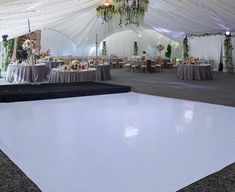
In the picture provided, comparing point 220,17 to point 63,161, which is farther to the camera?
point 220,17

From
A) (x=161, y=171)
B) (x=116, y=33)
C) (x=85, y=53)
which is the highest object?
(x=116, y=33)

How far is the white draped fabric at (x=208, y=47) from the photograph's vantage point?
59.6 ft

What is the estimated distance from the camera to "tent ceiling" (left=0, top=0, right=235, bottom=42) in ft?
29.4

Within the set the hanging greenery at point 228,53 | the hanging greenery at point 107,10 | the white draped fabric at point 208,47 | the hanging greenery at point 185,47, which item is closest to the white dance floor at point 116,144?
the hanging greenery at point 107,10

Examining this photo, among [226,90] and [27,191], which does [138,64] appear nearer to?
[226,90]

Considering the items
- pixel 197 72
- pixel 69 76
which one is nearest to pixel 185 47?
pixel 197 72

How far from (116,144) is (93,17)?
14.9 meters

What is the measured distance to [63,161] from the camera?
139 inches

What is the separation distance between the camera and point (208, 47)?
61.6 ft

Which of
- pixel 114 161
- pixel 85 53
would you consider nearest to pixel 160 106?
pixel 114 161

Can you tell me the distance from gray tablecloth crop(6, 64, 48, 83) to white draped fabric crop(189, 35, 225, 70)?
10.9m

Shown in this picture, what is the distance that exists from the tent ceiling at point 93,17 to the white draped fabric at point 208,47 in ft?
3.40

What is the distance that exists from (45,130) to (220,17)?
1023 cm

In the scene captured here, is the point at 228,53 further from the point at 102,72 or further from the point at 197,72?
the point at 102,72
